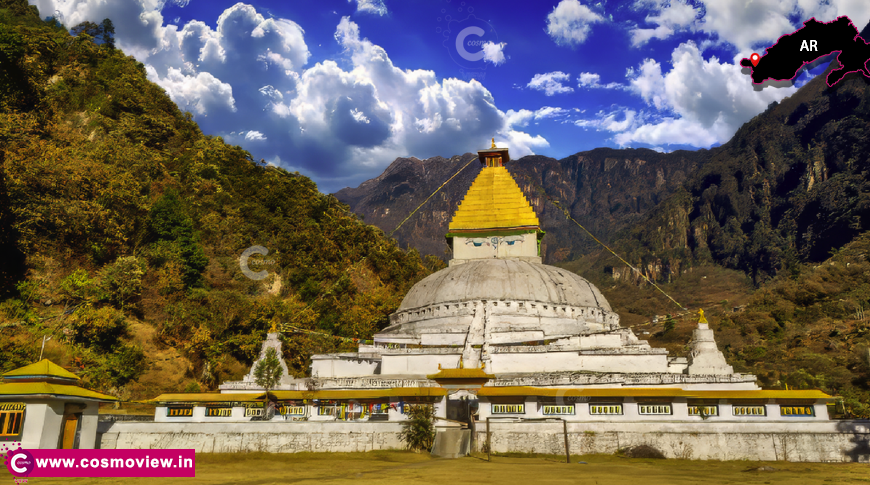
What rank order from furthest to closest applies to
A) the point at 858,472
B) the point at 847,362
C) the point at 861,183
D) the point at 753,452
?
the point at 861,183 < the point at 847,362 < the point at 753,452 < the point at 858,472

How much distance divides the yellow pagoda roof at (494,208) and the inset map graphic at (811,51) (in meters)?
25.0

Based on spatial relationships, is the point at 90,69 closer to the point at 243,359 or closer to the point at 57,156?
the point at 57,156

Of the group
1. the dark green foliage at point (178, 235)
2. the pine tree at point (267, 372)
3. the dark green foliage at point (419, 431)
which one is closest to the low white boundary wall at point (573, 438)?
the dark green foliage at point (419, 431)

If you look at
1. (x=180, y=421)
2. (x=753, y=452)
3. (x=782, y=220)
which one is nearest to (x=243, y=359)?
(x=180, y=421)

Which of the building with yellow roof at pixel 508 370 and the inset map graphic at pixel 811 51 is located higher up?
the inset map graphic at pixel 811 51

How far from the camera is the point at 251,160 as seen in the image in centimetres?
4834

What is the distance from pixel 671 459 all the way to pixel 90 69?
155 ft

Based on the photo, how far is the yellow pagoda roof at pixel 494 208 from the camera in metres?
35.3

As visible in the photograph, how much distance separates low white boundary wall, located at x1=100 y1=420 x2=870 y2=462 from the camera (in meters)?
15.0

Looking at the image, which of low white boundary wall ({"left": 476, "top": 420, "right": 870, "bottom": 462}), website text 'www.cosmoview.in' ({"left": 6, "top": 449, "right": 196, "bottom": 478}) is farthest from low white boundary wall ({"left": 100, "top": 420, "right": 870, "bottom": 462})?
website text 'www.cosmoview.in' ({"left": 6, "top": 449, "right": 196, "bottom": 478})

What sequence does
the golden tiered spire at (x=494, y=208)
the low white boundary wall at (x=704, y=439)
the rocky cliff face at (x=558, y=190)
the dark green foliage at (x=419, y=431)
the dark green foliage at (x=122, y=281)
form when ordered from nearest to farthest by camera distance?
the low white boundary wall at (x=704, y=439) → the dark green foliage at (x=419, y=431) → the dark green foliage at (x=122, y=281) → the golden tiered spire at (x=494, y=208) → the rocky cliff face at (x=558, y=190)

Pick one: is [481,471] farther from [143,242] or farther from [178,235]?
[143,242]

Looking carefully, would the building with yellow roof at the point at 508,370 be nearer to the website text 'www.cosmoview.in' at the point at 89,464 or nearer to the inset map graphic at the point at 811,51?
the website text 'www.cosmoview.in' at the point at 89,464

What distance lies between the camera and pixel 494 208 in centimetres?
3603
